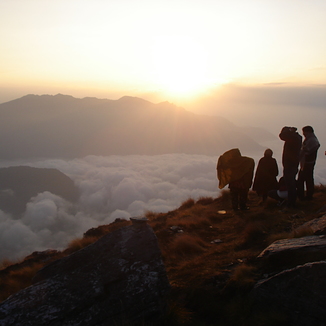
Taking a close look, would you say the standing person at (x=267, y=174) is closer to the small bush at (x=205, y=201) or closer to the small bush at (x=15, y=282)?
the small bush at (x=205, y=201)

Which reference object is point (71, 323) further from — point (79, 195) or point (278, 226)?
point (79, 195)

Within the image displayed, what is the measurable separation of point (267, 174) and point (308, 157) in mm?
1419

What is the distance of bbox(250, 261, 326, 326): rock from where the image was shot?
135 inches

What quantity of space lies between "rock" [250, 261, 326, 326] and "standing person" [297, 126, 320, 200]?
19.4 ft

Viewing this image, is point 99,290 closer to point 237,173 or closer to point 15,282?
point 15,282

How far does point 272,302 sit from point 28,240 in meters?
134

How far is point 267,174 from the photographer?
32.2 feet

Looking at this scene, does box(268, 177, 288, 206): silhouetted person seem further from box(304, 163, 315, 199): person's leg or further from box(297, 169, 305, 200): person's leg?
box(304, 163, 315, 199): person's leg

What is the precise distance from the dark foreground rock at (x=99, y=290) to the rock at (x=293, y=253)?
6.18ft

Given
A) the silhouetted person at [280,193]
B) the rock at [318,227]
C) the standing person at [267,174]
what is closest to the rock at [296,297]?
the rock at [318,227]

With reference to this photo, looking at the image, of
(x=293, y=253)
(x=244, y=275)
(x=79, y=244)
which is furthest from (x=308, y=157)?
(x=79, y=244)

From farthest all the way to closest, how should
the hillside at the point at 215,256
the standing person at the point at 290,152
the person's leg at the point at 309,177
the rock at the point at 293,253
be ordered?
the person's leg at the point at 309,177 < the standing person at the point at 290,152 < the rock at the point at 293,253 < the hillside at the point at 215,256

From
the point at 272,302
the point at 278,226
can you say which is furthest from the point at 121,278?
the point at 278,226

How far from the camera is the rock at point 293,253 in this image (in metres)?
4.30
